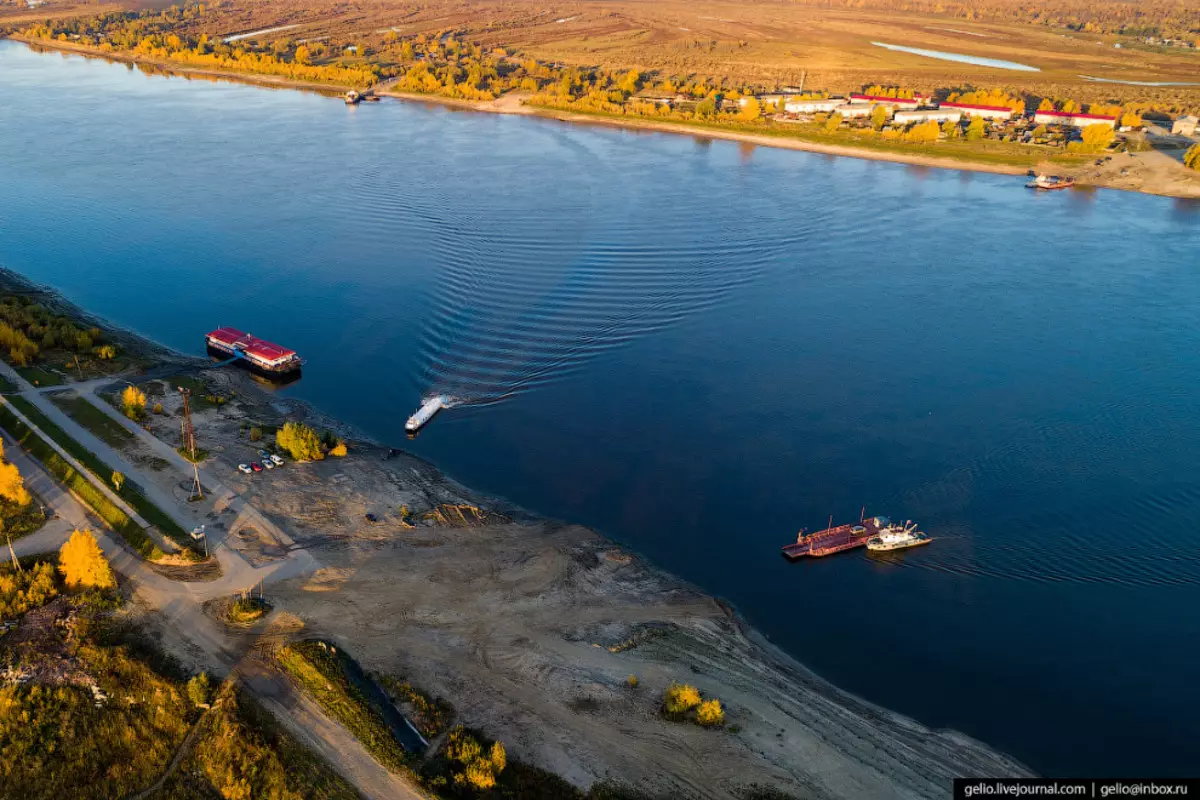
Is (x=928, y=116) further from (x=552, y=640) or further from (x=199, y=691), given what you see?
(x=199, y=691)

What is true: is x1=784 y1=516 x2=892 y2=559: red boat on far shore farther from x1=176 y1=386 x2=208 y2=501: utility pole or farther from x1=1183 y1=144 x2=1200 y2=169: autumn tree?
x1=1183 y1=144 x2=1200 y2=169: autumn tree

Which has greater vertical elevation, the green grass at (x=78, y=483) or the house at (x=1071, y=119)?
the house at (x=1071, y=119)

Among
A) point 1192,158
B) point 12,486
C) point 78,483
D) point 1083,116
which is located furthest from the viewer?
point 1083,116

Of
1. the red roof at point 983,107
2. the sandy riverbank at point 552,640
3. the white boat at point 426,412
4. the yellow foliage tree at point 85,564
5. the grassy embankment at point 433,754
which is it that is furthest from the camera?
the red roof at point 983,107

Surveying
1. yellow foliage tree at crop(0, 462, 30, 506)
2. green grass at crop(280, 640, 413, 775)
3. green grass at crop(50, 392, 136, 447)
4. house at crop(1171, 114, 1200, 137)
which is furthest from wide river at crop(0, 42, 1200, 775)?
house at crop(1171, 114, 1200, 137)

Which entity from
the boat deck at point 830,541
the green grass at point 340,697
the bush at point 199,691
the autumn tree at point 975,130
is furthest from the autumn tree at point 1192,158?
the bush at point 199,691

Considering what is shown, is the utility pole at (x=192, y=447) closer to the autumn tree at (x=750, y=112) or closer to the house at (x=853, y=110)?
the autumn tree at (x=750, y=112)

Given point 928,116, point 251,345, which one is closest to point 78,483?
point 251,345
